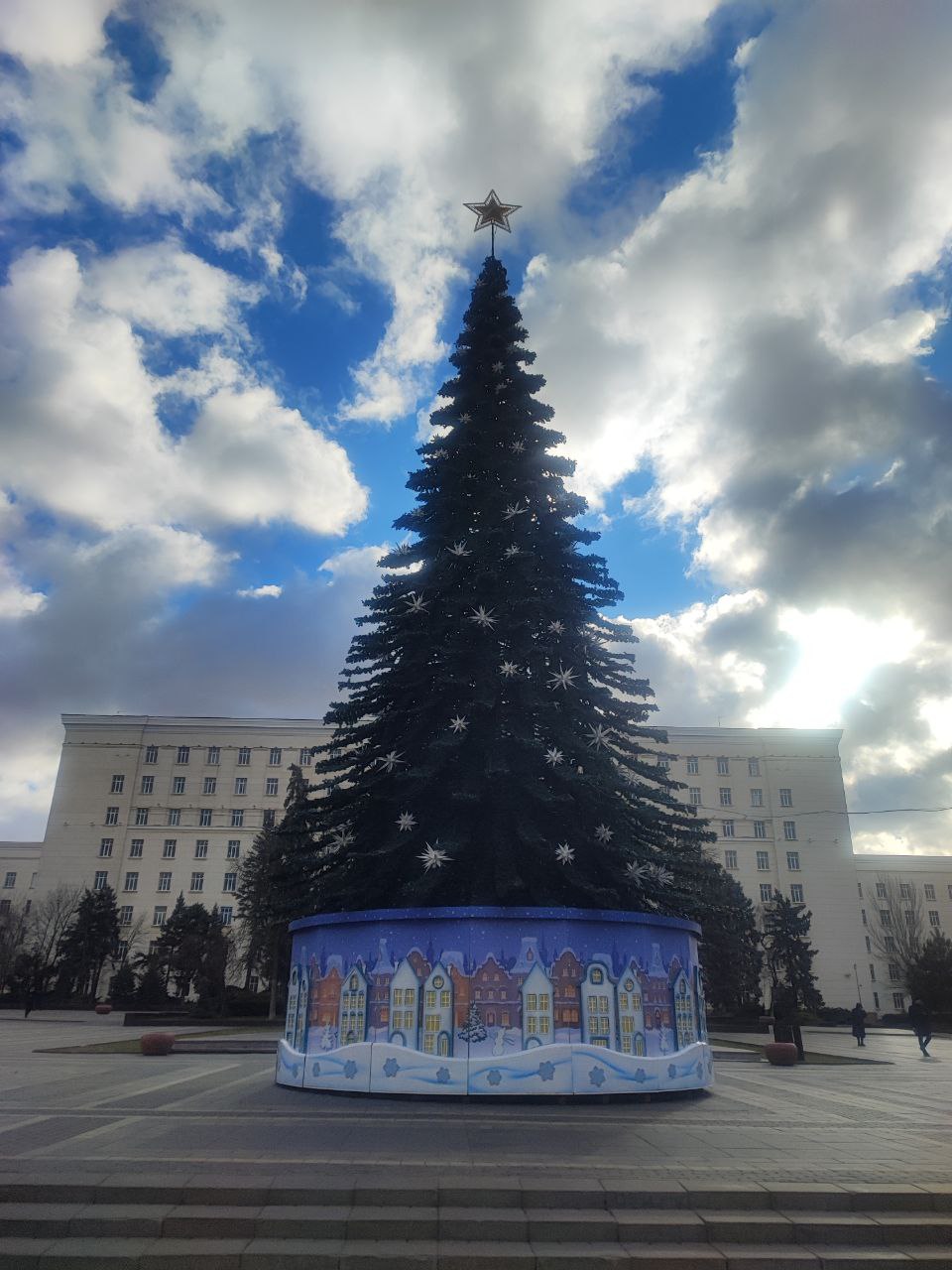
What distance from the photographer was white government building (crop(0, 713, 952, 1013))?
65.8 meters

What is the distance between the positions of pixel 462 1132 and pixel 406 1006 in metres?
2.89

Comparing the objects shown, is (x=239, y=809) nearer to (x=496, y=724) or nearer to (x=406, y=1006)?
(x=496, y=724)

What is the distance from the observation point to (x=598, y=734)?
1533cm

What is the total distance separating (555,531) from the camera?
55.7 ft

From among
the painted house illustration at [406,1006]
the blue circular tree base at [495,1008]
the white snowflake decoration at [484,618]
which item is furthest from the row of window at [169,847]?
the painted house illustration at [406,1006]

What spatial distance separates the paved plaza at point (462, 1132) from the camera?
26.4ft

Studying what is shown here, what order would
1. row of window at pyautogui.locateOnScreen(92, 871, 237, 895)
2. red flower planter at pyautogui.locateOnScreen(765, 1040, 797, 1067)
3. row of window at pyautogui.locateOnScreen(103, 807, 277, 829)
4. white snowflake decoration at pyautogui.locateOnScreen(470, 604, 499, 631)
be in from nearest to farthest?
white snowflake decoration at pyautogui.locateOnScreen(470, 604, 499, 631), red flower planter at pyautogui.locateOnScreen(765, 1040, 797, 1067), row of window at pyautogui.locateOnScreen(92, 871, 237, 895), row of window at pyautogui.locateOnScreen(103, 807, 277, 829)

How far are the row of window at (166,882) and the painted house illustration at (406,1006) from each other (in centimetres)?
5710

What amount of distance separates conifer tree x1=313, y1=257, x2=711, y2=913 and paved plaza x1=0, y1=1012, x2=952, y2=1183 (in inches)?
133

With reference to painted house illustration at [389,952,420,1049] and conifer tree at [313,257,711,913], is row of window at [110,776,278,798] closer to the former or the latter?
conifer tree at [313,257,711,913]

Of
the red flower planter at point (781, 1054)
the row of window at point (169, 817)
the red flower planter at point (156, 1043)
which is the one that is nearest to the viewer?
the red flower planter at point (156, 1043)

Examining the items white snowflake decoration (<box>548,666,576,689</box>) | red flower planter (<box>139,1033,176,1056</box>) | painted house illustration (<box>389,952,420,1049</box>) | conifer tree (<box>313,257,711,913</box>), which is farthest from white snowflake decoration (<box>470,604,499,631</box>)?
red flower planter (<box>139,1033,176,1056</box>)

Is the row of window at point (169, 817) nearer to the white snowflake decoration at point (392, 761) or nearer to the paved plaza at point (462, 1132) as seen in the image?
the paved plaza at point (462, 1132)

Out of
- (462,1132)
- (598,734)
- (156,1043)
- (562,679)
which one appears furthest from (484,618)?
(156,1043)
